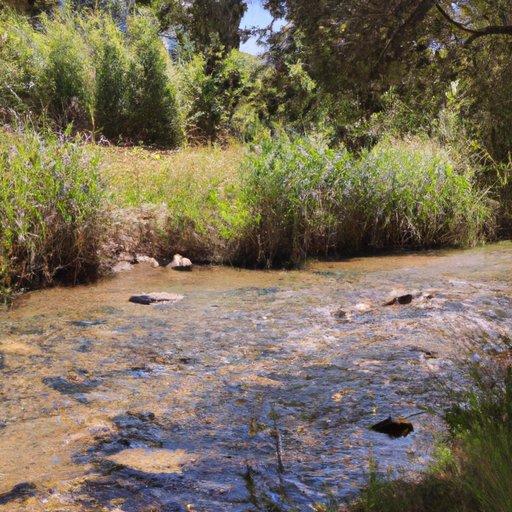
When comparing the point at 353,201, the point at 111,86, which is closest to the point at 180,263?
the point at 353,201

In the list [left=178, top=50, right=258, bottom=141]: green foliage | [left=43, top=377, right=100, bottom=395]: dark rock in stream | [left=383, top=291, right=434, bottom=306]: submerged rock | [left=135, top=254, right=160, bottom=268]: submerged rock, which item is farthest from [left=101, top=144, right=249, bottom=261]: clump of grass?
[left=178, top=50, right=258, bottom=141]: green foliage

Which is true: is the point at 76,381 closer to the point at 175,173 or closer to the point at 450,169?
the point at 175,173

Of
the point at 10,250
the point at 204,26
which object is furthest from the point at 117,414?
the point at 204,26

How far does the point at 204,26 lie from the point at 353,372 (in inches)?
709

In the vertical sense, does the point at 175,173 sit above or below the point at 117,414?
above

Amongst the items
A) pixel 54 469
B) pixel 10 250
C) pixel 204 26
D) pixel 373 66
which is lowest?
pixel 54 469

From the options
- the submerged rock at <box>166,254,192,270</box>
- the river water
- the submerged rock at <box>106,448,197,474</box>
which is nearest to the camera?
the river water

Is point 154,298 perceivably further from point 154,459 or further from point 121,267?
point 154,459

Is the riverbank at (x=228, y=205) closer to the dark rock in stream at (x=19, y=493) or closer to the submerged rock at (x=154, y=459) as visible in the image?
the submerged rock at (x=154, y=459)

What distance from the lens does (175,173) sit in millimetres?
10047

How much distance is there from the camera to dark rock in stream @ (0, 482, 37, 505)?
3053 mm

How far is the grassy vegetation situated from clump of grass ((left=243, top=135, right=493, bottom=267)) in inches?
231

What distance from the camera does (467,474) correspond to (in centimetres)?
247

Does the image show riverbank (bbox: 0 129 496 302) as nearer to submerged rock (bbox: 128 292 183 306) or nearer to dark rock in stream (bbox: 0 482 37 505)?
submerged rock (bbox: 128 292 183 306)
